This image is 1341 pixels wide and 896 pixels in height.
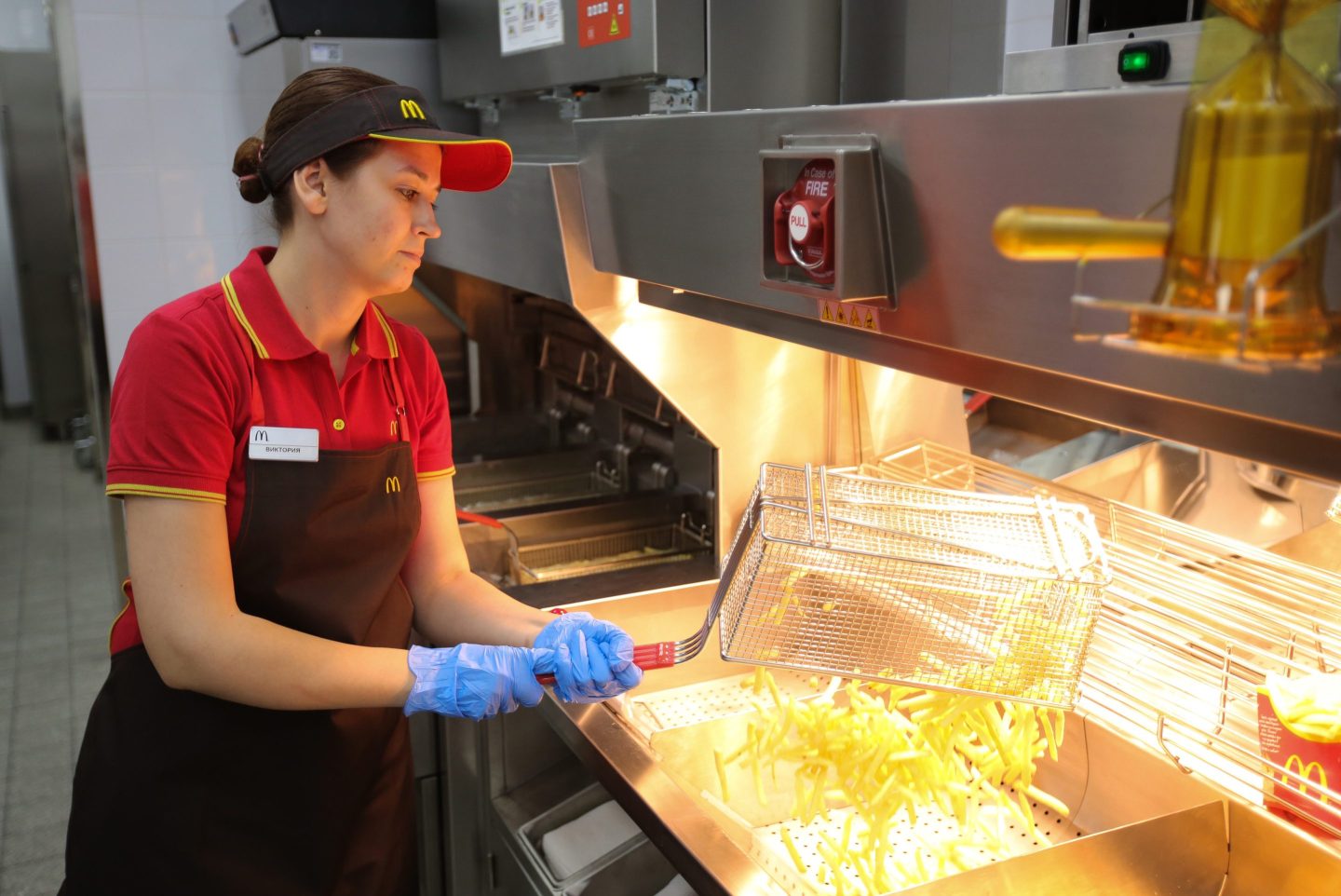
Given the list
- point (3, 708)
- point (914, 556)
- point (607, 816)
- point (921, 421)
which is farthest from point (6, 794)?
point (914, 556)

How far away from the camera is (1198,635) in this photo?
51.4 inches

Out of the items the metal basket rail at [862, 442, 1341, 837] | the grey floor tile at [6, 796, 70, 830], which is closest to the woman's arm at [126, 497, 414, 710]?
the metal basket rail at [862, 442, 1341, 837]

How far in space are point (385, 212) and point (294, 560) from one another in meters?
0.42

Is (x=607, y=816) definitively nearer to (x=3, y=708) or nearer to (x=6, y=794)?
(x=6, y=794)

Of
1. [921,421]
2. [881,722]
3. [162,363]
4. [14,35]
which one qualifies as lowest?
[881,722]

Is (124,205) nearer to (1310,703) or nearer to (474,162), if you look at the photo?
(474,162)

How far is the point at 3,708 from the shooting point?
343 cm

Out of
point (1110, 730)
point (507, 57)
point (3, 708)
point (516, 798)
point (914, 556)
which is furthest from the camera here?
point (3, 708)

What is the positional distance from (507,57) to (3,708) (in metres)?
2.68

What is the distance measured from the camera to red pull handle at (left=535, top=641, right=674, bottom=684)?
130 centimetres

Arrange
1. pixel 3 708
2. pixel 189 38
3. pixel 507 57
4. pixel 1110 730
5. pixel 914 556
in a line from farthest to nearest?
pixel 3 708, pixel 189 38, pixel 507 57, pixel 1110 730, pixel 914 556

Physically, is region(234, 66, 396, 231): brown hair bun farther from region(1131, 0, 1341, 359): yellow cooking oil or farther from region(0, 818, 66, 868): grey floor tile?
region(0, 818, 66, 868): grey floor tile

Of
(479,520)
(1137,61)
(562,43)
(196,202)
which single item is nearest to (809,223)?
(1137,61)

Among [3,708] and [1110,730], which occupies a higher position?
[1110,730]
